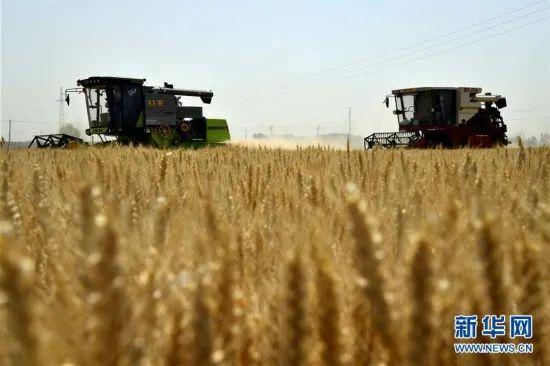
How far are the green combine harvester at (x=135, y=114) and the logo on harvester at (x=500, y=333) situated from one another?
1530 cm

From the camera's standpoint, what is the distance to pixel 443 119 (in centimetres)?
2041

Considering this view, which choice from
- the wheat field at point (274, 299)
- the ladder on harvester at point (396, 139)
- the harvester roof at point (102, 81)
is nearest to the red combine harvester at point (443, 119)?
the ladder on harvester at point (396, 139)

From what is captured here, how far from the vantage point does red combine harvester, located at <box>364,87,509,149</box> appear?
19828mm

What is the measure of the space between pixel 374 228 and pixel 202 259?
25cm

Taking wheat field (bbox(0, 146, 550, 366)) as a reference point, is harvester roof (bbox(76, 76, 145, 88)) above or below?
above

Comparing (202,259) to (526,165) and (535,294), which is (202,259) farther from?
(526,165)

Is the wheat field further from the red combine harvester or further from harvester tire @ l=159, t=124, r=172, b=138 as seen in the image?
the red combine harvester

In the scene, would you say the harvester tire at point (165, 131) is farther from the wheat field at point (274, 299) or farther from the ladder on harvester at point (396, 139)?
the wheat field at point (274, 299)

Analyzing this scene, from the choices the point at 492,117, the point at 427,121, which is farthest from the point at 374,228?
the point at 492,117

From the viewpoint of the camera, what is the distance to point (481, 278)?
21.5 inches

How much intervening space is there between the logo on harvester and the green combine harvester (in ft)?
50.2

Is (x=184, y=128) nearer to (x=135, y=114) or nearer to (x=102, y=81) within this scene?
(x=135, y=114)

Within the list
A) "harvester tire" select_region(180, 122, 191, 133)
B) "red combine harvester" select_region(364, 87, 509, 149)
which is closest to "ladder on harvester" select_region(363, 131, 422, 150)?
"red combine harvester" select_region(364, 87, 509, 149)

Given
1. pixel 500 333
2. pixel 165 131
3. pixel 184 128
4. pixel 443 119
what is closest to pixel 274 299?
pixel 500 333
